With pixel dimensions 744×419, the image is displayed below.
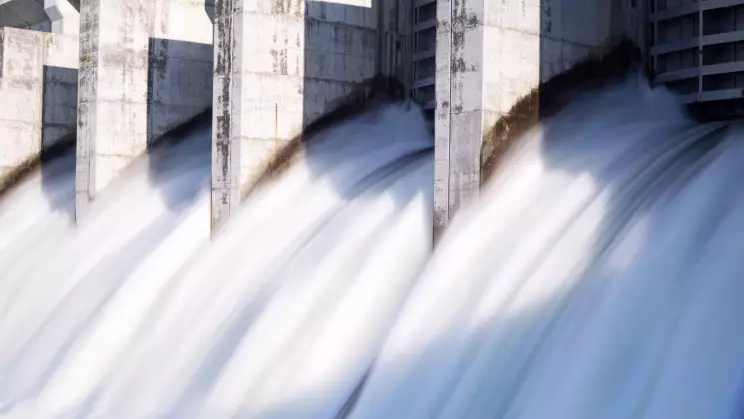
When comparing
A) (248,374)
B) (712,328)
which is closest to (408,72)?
(248,374)

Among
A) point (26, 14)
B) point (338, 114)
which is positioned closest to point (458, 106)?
point (338, 114)

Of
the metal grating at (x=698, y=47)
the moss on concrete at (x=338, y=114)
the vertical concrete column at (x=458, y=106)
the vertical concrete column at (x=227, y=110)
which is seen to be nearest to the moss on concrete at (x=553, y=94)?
the vertical concrete column at (x=458, y=106)

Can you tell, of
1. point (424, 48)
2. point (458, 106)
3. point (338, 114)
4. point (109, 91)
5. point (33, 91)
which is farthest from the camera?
point (33, 91)

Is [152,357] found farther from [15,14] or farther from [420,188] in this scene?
[15,14]

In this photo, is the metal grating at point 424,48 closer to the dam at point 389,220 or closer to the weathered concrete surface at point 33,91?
the dam at point 389,220

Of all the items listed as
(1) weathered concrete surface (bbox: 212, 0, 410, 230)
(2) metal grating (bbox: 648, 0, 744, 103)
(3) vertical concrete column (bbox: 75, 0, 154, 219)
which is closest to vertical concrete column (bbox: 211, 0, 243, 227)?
(1) weathered concrete surface (bbox: 212, 0, 410, 230)

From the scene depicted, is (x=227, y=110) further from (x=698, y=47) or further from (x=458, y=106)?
(x=698, y=47)
